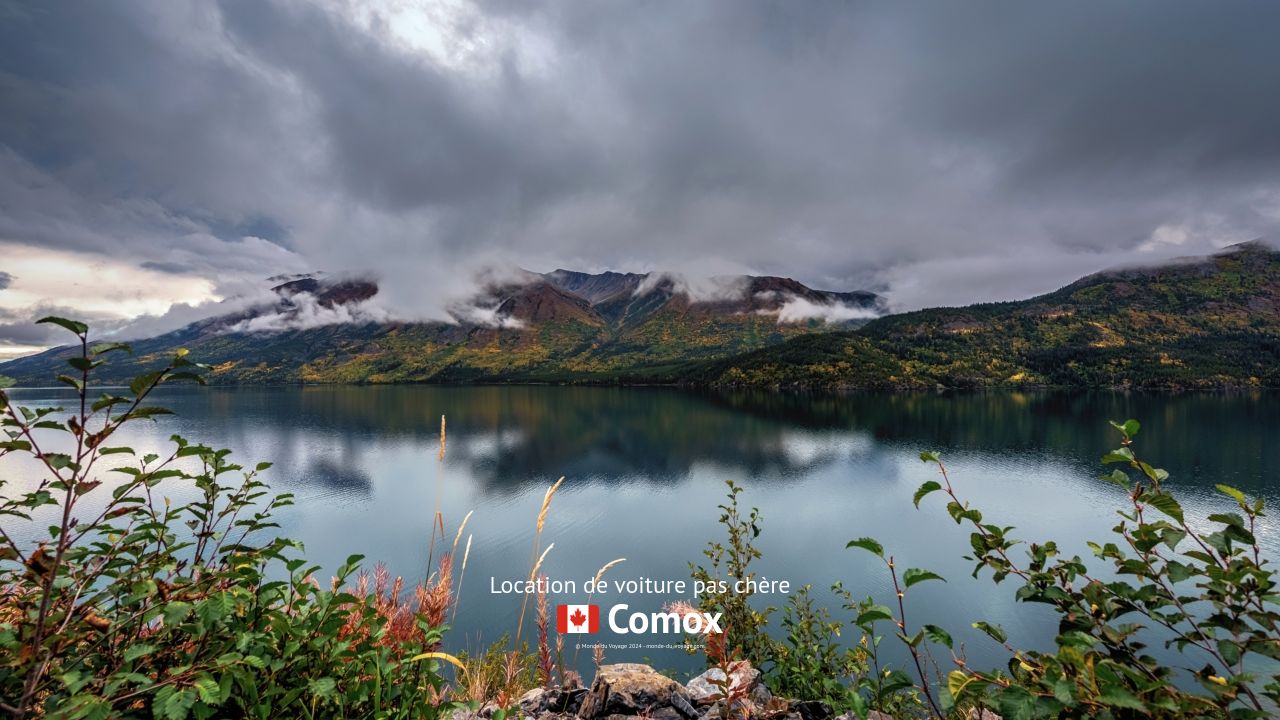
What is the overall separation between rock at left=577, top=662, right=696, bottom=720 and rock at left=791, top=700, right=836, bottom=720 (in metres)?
1.48

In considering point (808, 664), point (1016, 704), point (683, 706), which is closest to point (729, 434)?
point (808, 664)

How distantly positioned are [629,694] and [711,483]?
48.7 metres

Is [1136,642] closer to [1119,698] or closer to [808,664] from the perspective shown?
[1119,698]

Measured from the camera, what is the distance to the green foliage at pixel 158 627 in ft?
9.16

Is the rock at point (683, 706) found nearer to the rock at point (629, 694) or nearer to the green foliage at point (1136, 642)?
the rock at point (629, 694)

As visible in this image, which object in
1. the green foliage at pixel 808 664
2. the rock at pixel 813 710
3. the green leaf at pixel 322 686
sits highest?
the green leaf at pixel 322 686

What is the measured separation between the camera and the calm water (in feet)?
96.3

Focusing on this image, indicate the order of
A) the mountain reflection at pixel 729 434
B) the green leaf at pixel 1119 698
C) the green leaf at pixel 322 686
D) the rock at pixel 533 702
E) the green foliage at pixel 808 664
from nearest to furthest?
the green leaf at pixel 1119 698, the green leaf at pixel 322 686, the rock at pixel 533 702, the green foliage at pixel 808 664, the mountain reflection at pixel 729 434

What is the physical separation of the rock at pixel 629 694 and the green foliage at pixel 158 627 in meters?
3.26

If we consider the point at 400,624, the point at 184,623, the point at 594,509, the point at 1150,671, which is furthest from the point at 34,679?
the point at 594,509

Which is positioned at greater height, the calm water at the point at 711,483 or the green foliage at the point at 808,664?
the green foliage at the point at 808,664

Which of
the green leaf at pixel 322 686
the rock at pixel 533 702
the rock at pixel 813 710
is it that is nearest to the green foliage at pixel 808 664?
the rock at pixel 813 710

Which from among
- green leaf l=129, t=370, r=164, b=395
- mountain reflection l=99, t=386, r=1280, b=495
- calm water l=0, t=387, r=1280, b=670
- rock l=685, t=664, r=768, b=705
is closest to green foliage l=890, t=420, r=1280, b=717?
green leaf l=129, t=370, r=164, b=395

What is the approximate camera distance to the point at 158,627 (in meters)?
3.63
